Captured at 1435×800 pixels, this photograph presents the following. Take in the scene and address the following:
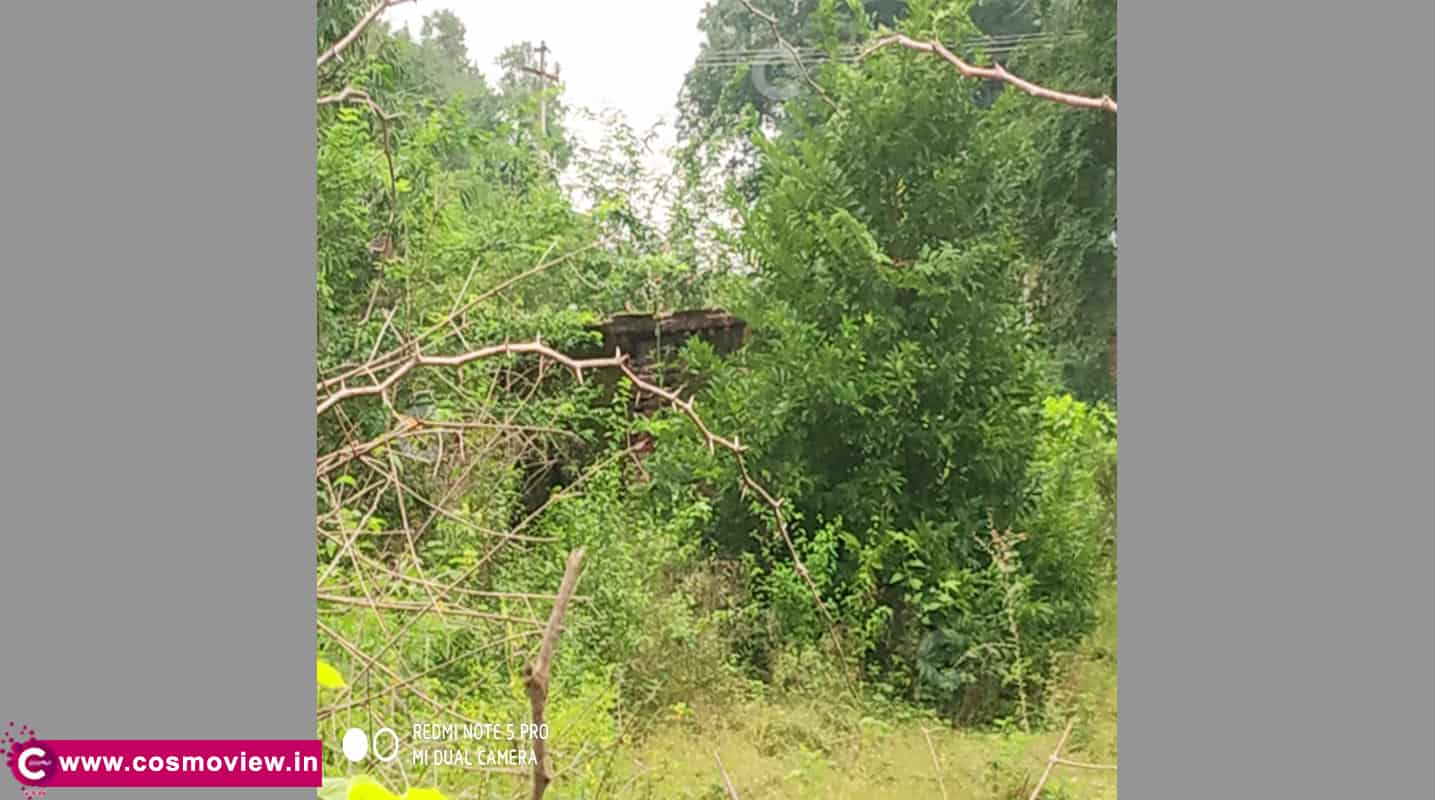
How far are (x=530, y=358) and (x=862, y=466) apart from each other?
78 cm

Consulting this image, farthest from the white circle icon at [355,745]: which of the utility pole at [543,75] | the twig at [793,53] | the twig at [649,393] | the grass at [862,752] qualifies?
the twig at [793,53]

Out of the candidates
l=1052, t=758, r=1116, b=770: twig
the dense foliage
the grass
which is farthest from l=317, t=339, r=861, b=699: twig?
l=1052, t=758, r=1116, b=770: twig

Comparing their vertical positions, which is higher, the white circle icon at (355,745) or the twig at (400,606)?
the twig at (400,606)

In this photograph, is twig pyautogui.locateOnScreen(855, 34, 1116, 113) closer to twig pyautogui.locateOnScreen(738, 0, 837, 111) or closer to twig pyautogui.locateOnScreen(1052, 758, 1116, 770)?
twig pyautogui.locateOnScreen(738, 0, 837, 111)

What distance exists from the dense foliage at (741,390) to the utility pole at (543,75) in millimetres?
14

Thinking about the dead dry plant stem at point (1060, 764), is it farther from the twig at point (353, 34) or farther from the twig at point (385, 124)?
the twig at point (353, 34)

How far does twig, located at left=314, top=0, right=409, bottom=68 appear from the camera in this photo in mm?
3027

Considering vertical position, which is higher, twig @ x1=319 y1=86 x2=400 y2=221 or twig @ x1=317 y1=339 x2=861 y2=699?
twig @ x1=319 y1=86 x2=400 y2=221

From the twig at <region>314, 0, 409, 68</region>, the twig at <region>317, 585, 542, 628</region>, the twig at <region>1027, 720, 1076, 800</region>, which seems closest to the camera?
the twig at <region>1027, 720, 1076, 800</region>

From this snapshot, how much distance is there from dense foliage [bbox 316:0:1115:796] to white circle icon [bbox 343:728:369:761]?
0.05m

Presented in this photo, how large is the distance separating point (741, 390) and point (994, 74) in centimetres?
86

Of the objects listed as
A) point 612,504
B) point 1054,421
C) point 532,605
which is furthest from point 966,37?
point 532,605

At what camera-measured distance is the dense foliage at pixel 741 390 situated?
2857 mm

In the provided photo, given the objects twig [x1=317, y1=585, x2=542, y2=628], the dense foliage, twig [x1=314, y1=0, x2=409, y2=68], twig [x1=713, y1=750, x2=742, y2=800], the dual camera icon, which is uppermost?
twig [x1=314, y1=0, x2=409, y2=68]
